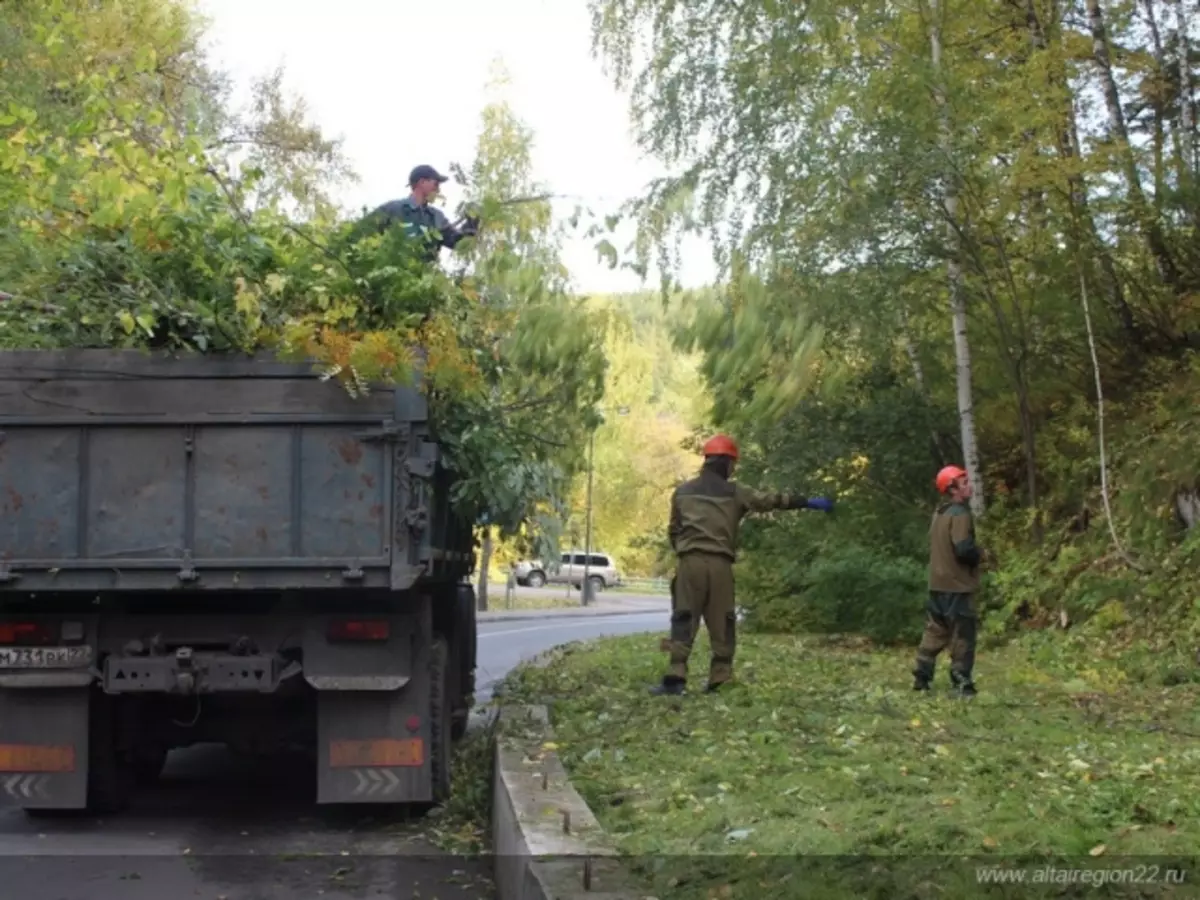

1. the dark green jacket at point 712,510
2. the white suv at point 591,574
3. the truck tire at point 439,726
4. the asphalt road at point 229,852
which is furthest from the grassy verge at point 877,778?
the white suv at point 591,574

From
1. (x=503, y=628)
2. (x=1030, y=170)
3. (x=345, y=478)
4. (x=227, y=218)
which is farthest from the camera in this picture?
(x=503, y=628)

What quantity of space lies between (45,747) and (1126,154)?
12.8 meters

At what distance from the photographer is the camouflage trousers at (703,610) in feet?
33.7

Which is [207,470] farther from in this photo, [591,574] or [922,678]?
[591,574]

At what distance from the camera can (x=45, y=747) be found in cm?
758

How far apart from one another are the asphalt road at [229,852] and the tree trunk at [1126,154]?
11.0m

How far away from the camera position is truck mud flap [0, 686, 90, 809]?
7559 millimetres

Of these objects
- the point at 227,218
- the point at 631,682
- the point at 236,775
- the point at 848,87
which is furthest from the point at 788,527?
Answer: the point at 227,218

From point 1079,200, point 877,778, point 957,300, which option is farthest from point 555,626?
point 877,778

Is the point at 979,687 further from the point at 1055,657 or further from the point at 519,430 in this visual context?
the point at 519,430

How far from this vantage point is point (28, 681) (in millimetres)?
7391

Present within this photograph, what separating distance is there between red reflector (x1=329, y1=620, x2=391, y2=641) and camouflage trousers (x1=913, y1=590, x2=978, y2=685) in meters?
4.71

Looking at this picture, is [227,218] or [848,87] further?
[848,87]

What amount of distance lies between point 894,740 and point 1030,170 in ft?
31.7
